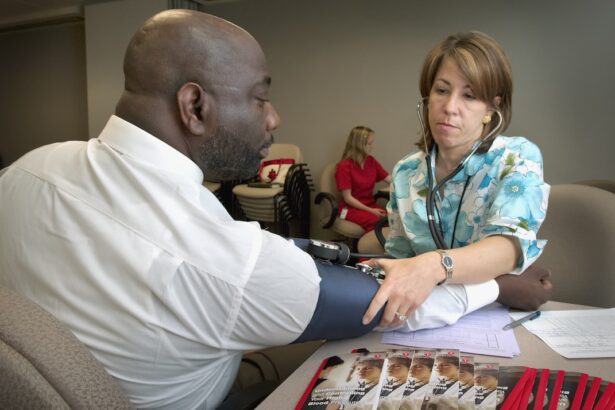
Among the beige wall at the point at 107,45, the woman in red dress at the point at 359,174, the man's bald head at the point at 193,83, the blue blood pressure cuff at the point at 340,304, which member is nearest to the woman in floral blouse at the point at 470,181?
the blue blood pressure cuff at the point at 340,304

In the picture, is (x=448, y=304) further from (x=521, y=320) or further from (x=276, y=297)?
(x=276, y=297)

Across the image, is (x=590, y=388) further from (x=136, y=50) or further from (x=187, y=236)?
(x=136, y=50)

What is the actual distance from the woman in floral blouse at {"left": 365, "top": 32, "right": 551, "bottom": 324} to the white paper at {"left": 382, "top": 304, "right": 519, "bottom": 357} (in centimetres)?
7

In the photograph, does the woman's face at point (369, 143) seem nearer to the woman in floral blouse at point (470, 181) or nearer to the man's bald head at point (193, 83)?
the woman in floral blouse at point (470, 181)

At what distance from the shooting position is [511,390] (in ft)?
2.25

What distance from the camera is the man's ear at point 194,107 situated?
776 mm

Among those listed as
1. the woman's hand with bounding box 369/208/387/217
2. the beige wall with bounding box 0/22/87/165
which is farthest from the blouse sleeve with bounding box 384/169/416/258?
the beige wall with bounding box 0/22/87/165

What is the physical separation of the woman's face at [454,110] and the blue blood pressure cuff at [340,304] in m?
0.59

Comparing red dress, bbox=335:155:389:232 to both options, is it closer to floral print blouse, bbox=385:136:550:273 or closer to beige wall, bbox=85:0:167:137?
floral print blouse, bbox=385:136:550:273

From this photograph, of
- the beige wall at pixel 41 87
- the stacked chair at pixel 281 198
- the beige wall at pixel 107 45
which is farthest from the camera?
the beige wall at pixel 41 87

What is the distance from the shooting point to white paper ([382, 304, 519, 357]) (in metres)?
0.85

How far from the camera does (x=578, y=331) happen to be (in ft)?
3.04

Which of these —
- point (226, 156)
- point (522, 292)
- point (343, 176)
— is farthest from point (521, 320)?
point (343, 176)

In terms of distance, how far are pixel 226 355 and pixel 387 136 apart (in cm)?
413
